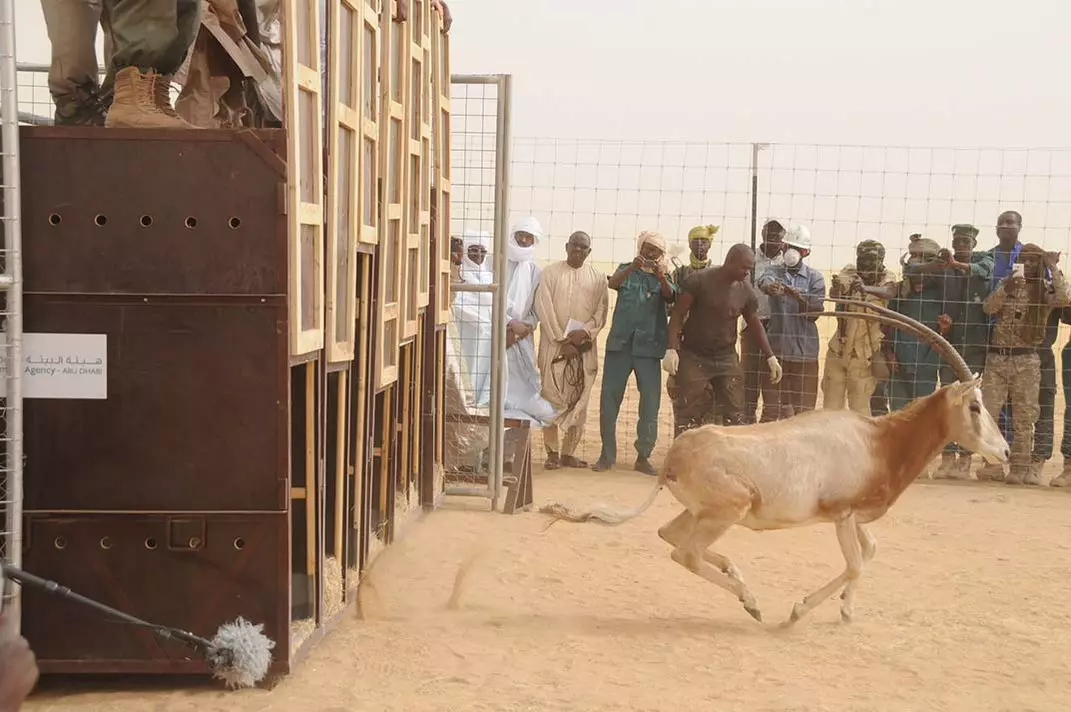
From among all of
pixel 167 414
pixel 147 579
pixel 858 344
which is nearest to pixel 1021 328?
pixel 858 344

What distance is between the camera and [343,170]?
6.45 meters

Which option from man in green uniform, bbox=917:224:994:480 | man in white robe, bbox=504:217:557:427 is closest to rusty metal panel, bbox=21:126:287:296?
man in white robe, bbox=504:217:557:427

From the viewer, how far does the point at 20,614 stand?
544cm

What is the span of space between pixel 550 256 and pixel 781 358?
5258mm

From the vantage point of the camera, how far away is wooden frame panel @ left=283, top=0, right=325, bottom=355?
5453 mm

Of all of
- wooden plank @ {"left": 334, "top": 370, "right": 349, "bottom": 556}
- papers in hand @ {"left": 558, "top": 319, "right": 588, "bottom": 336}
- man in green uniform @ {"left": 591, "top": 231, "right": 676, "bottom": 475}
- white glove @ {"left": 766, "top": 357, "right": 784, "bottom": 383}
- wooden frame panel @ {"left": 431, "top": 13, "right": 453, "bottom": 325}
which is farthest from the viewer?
papers in hand @ {"left": 558, "top": 319, "right": 588, "bottom": 336}

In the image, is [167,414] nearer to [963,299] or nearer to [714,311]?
[714,311]

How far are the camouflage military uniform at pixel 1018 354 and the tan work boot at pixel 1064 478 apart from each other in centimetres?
40

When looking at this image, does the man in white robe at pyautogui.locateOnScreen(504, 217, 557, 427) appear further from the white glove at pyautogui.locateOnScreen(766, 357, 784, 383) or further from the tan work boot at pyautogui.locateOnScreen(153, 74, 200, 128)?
the tan work boot at pyautogui.locateOnScreen(153, 74, 200, 128)

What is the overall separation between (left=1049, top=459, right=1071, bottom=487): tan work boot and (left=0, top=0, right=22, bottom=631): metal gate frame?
9.86 metres

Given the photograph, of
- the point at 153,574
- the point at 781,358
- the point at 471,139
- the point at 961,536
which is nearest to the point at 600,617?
the point at 153,574

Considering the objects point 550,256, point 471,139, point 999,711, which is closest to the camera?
point 999,711

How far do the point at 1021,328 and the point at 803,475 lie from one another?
5807 mm

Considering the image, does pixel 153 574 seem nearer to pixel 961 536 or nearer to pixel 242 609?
pixel 242 609
